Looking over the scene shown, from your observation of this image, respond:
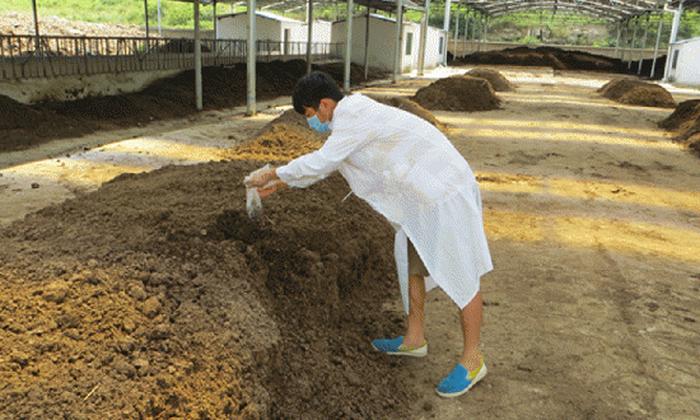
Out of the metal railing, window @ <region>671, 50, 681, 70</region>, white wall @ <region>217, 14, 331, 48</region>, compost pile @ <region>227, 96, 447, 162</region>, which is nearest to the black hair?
compost pile @ <region>227, 96, 447, 162</region>

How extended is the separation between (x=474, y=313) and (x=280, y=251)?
1258mm

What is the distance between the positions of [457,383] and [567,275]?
2121 mm

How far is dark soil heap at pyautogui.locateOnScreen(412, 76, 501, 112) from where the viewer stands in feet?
51.6

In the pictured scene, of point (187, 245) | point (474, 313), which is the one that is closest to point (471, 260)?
point (474, 313)

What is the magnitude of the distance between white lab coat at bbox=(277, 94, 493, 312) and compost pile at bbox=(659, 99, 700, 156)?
31.6ft

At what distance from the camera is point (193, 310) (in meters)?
2.58

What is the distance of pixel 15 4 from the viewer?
31969 mm

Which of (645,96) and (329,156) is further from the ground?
(329,156)

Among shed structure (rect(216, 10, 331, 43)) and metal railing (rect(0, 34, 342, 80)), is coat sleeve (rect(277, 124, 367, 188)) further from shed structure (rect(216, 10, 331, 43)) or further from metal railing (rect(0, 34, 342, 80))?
shed structure (rect(216, 10, 331, 43))

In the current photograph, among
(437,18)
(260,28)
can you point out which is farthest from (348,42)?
(437,18)

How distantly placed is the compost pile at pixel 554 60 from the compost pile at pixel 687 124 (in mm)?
25771

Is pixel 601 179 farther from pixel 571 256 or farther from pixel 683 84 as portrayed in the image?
pixel 683 84

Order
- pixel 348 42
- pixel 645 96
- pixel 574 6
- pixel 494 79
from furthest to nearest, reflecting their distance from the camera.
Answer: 1. pixel 574 6
2. pixel 494 79
3. pixel 348 42
4. pixel 645 96

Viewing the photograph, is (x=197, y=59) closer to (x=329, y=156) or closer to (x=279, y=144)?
(x=279, y=144)
